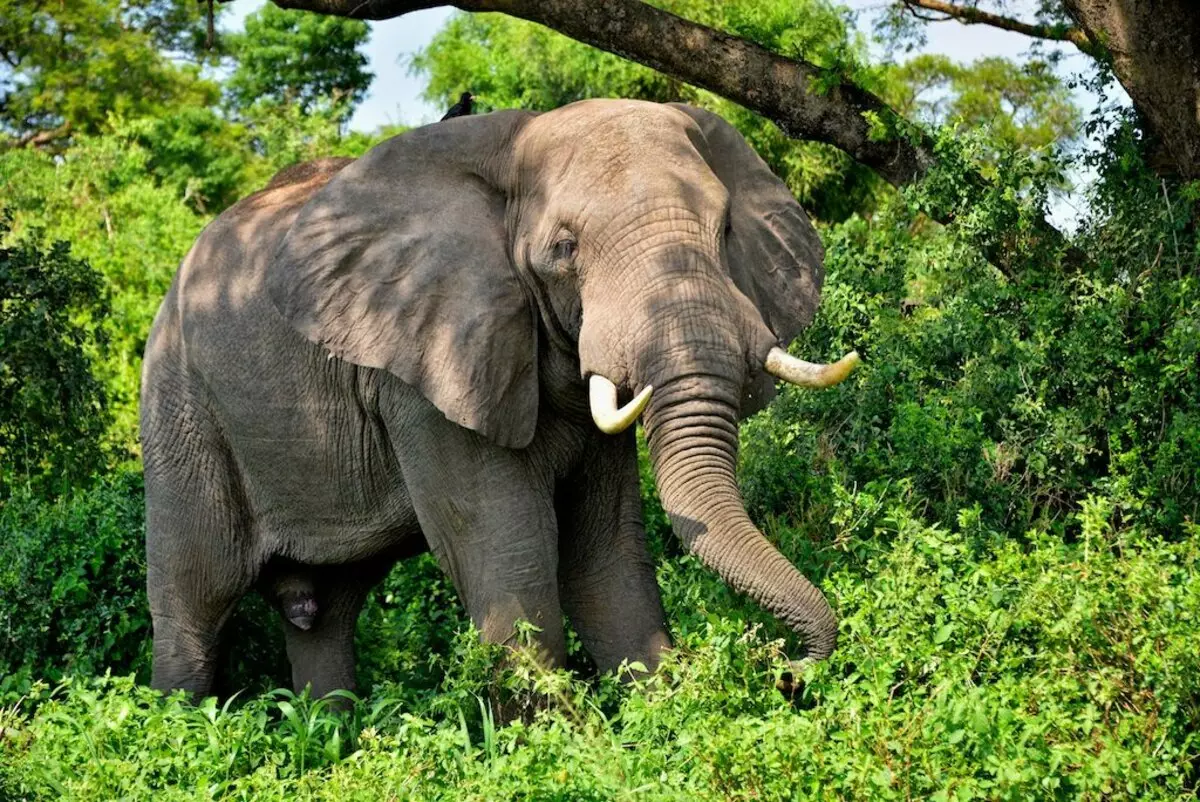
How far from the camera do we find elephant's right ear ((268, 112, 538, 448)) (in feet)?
21.0

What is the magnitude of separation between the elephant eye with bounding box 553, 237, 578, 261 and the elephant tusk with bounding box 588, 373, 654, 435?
0.43 meters

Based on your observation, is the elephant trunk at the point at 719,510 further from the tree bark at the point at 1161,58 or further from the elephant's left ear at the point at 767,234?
the tree bark at the point at 1161,58

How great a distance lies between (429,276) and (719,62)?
313 centimetres

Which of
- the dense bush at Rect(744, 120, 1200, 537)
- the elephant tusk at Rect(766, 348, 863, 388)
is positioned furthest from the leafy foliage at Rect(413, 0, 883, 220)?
the elephant tusk at Rect(766, 348, 863, 388)

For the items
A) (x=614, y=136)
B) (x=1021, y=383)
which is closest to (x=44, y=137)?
(x=1021, y=383)

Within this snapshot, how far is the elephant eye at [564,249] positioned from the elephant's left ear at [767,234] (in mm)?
569

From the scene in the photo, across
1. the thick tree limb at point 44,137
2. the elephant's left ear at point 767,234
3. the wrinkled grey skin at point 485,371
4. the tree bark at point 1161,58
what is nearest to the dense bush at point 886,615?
the tree bark at point 1161,58

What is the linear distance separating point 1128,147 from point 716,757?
188 inches

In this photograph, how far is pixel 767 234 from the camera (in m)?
6.64

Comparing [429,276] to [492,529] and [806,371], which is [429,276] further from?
[806,371]

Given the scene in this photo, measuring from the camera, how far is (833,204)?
1825 cm

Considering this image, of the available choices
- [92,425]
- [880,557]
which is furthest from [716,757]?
[92,425]

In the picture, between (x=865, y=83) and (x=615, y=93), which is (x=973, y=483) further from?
(x=615, y=93)

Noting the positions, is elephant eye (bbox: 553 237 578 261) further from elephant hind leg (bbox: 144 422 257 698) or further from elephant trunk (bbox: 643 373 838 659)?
elephant hind leg (bbox: 144 422 257 698)
